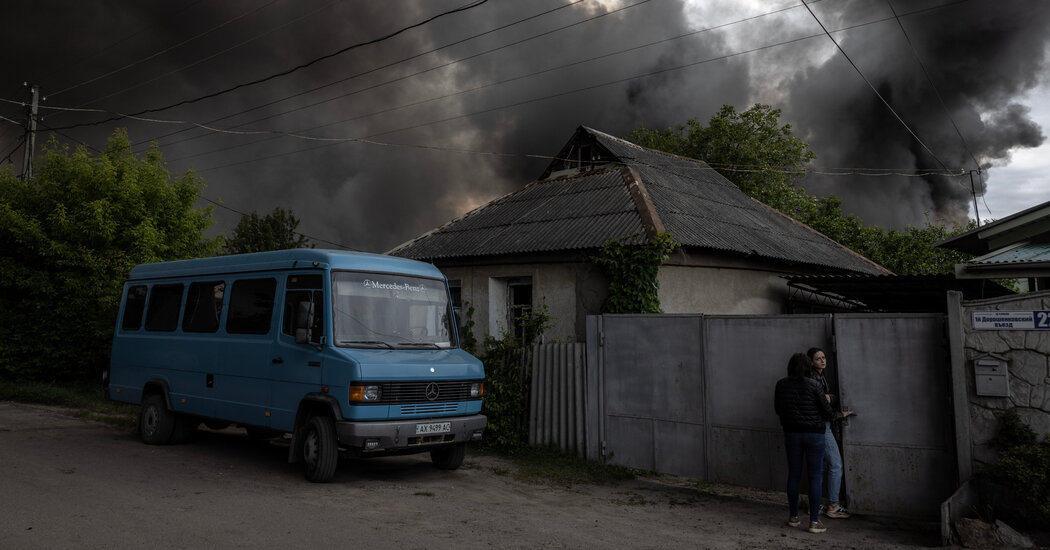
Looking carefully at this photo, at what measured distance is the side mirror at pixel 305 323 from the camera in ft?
26.1

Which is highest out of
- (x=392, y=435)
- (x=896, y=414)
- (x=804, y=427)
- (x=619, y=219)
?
(x=619, y=219)

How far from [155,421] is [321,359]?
14.8ft

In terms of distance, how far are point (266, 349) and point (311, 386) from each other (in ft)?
3.81

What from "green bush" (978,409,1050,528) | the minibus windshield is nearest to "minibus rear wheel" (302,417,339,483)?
the minibus windshield

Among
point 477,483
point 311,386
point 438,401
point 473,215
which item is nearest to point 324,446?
point 311,386

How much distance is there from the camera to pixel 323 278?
326 inches

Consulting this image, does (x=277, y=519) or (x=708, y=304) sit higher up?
(x=708, y=304)

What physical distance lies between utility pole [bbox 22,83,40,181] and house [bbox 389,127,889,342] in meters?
14.7

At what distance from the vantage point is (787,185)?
3431 cm

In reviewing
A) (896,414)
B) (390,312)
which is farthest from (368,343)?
(896,414)

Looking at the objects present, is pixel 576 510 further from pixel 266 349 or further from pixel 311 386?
pixel 266 349

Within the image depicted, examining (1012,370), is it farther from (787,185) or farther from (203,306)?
(787,185)

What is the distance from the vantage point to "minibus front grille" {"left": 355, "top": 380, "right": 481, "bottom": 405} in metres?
7.75

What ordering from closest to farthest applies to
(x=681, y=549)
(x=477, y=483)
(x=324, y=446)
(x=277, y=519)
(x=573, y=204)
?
(x=681, y=549) < (x=277, y=519) < (x=324, y=446) < (x=477, y=483) < (x=573, y=204)
